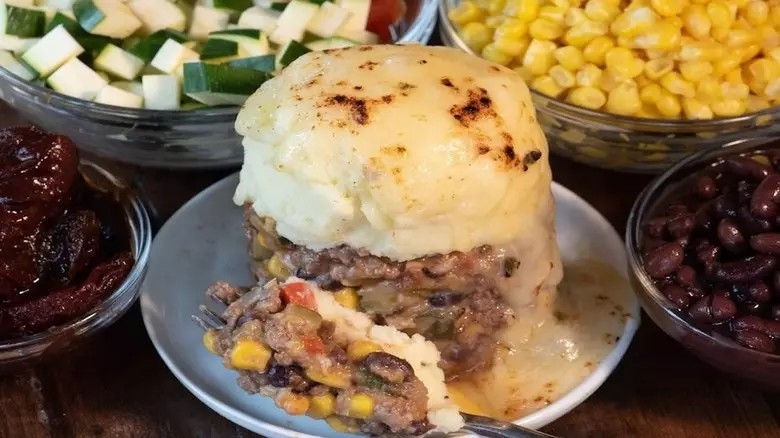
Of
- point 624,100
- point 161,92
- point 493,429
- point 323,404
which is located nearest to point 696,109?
point 624,100

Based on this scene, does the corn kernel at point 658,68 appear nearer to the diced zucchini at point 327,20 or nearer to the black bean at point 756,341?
the black bean at point 756,341

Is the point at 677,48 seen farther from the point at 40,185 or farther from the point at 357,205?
the point at 40,185

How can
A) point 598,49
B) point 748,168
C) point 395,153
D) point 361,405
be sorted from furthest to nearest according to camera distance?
point 598,49 → point 748,168 → point 395,153 → point 361,405

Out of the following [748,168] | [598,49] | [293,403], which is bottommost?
[293,403]

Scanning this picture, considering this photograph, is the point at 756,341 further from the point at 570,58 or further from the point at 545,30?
the point at 545,30

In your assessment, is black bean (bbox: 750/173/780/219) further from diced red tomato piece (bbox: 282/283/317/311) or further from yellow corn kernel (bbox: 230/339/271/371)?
yellow corn kernel (bbox: 230/339/271/371)

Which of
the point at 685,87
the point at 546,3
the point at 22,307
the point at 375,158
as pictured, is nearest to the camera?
the point at 375,158

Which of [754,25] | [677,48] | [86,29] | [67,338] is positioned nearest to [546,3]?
[677,48]
